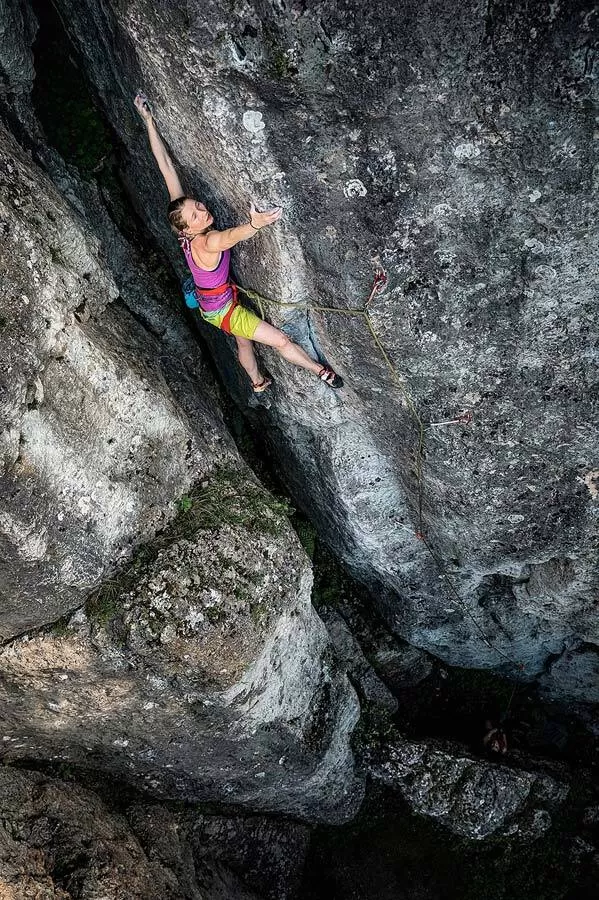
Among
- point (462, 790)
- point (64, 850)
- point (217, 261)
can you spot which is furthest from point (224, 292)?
point (462, 790)

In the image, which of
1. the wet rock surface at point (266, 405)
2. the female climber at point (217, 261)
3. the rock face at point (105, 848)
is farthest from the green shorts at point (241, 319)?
the rock face at point (105, 848)

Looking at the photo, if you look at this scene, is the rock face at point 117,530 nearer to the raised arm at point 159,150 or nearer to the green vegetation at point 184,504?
the green vegetation at point 184,504

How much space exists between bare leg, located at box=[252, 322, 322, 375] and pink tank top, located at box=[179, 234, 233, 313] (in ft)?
1.66

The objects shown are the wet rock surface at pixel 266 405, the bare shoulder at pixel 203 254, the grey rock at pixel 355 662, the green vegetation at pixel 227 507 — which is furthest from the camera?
the grey rock at pixel 355 662

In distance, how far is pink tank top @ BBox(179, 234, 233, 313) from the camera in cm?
687

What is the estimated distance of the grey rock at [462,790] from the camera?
11227 millimetres

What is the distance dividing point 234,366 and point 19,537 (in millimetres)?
3872

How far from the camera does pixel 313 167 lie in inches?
231

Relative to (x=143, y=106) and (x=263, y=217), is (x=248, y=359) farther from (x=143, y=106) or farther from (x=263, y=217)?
(x=143, y=106)

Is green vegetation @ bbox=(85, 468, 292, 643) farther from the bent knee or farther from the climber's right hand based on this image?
the climber's right hand

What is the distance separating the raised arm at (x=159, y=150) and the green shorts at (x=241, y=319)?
1.28 m

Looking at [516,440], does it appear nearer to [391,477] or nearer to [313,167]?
[391,477]

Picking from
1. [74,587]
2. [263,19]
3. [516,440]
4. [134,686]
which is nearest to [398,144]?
[263,19]

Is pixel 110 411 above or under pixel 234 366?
under
